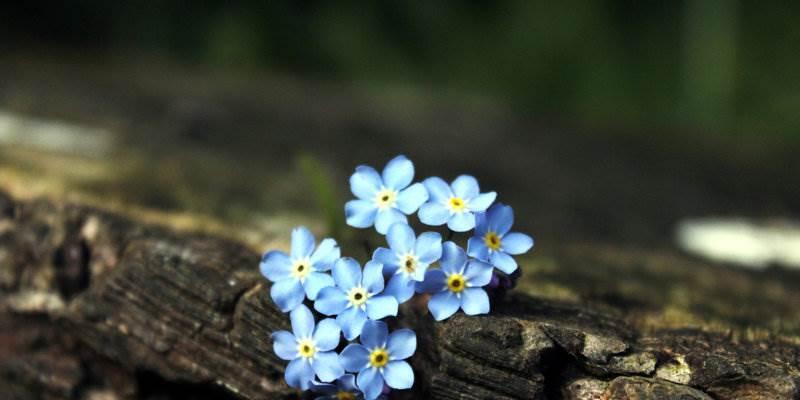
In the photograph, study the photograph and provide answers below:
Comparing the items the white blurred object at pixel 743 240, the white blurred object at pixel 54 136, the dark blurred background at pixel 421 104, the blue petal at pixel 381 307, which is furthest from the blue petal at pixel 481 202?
the white blurred object at pixel 54 136

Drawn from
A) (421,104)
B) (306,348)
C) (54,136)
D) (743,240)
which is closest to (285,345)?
(306,348)

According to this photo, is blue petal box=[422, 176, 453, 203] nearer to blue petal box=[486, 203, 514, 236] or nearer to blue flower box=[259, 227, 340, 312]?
blue petal box=[486, 203, 514, 236]

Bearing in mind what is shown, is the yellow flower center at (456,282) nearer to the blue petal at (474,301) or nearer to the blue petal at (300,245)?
the blue petal at (474,301)

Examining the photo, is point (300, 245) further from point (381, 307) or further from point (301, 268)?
point (381, 307)

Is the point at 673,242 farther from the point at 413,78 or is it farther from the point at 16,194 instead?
the point at 413,78

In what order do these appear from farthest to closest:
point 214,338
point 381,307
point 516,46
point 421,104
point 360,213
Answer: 1. point 516,46
2. point 421,104
3. point 214,338
4. point 360,213
5. point 381,307
